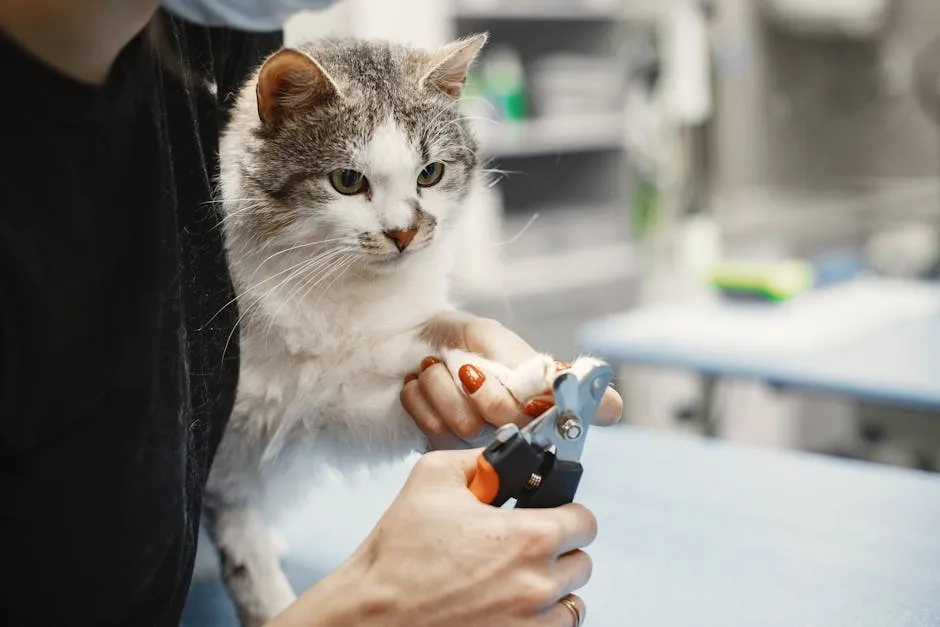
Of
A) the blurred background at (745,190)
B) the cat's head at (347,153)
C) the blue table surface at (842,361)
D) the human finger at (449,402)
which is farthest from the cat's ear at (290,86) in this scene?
the blurred background at (745,190)

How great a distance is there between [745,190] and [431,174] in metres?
1.39

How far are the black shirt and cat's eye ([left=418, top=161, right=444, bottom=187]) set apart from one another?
15 centimetres

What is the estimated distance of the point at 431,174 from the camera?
65 centimetres

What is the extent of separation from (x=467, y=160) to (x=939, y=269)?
1.55 metres

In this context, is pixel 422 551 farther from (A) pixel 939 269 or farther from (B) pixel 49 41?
(A) pixel 939 269

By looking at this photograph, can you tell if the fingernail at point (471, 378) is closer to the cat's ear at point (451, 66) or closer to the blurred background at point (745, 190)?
the cat's ear at point (451, 66)

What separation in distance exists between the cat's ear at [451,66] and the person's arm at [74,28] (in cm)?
24

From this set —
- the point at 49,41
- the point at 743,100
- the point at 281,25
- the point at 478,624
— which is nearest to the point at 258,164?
the point at 281,25

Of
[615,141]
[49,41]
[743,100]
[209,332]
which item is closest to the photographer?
[49,41]

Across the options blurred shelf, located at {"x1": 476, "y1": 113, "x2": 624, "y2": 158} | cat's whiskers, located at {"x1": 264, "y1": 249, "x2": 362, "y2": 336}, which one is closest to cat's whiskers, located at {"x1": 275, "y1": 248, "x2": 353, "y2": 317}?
cat's whiskers, located at {"x1": 264, "y1": 249, "x2": 362, "y2": 336}

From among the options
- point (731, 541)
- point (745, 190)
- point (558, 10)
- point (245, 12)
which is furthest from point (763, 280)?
point (245, 12)

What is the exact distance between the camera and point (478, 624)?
0.51 meters

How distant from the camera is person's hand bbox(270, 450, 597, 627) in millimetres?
506

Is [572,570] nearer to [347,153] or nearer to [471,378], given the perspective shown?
[471,378]
